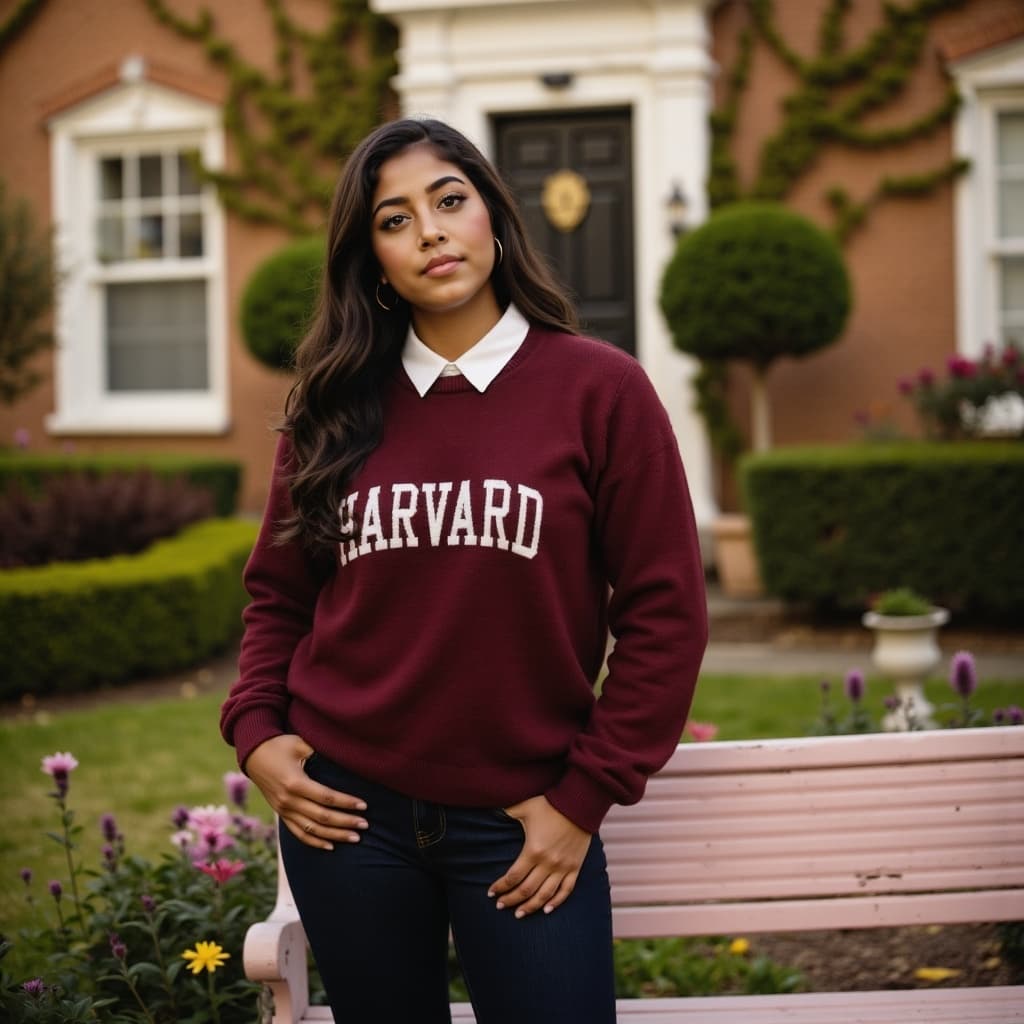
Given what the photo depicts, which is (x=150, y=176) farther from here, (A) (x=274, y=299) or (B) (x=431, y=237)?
(B) (x=431, y=237)

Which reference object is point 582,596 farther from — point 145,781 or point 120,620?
point 120,620

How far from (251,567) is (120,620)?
5.03 m

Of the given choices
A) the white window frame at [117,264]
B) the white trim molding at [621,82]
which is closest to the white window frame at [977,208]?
the white trim molding at [621,82]

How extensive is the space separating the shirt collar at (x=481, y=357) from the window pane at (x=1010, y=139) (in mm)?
→ 8474

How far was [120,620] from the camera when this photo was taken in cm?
720

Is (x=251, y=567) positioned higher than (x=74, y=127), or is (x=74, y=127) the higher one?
(x=74, y=127)

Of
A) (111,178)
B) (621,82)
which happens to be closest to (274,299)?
(111,178)

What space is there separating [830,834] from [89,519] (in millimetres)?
6196

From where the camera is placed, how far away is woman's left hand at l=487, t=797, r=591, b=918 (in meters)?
2.04

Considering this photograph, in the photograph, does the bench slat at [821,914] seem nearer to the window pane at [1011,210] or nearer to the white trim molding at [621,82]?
the white trim molding at [621,82]

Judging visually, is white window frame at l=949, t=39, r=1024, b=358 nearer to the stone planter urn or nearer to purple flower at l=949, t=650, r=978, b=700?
the stone planter urn

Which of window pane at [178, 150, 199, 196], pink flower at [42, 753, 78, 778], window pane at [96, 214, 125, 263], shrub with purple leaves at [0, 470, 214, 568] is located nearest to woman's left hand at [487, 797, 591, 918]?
pink flower at [42, 753, 78, 778]

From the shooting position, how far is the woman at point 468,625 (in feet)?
6.80

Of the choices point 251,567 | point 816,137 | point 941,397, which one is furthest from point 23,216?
point 251,567
